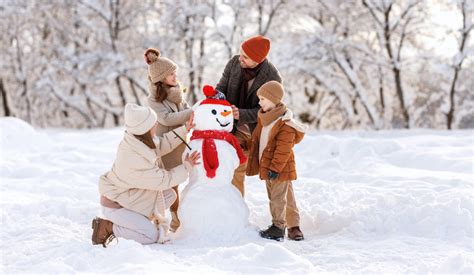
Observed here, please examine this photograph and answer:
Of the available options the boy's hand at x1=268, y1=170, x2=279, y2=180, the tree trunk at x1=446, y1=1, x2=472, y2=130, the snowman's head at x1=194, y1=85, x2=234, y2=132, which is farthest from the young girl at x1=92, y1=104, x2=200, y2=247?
the tree trunk at x1=446, y1=1, x2=472, y2=130

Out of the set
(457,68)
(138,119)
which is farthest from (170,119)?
(457,68)

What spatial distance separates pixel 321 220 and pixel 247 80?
1621 millimetres

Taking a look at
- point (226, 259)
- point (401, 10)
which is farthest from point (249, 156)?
point (401, 10)

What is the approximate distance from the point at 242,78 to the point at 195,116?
694 mm

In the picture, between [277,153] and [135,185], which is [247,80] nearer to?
[277,153]

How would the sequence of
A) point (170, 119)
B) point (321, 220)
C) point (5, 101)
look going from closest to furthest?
point (170, 119) → point (321, 220) → point (5, 101)

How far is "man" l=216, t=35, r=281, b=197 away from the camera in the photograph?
4855 mm

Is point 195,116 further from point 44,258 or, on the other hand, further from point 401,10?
point 401,10

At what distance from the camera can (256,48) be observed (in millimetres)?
4840

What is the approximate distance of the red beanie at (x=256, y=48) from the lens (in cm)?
483

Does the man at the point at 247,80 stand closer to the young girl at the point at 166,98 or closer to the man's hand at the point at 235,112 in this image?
the man's hand at the point at 235,112

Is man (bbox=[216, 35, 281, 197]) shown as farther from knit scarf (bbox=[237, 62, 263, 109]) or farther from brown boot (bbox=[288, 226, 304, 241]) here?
brown boot (bbox=[288, 226, 304, 241])

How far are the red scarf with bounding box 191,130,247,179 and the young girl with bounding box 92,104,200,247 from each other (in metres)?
0.12

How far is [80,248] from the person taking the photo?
3.91m
